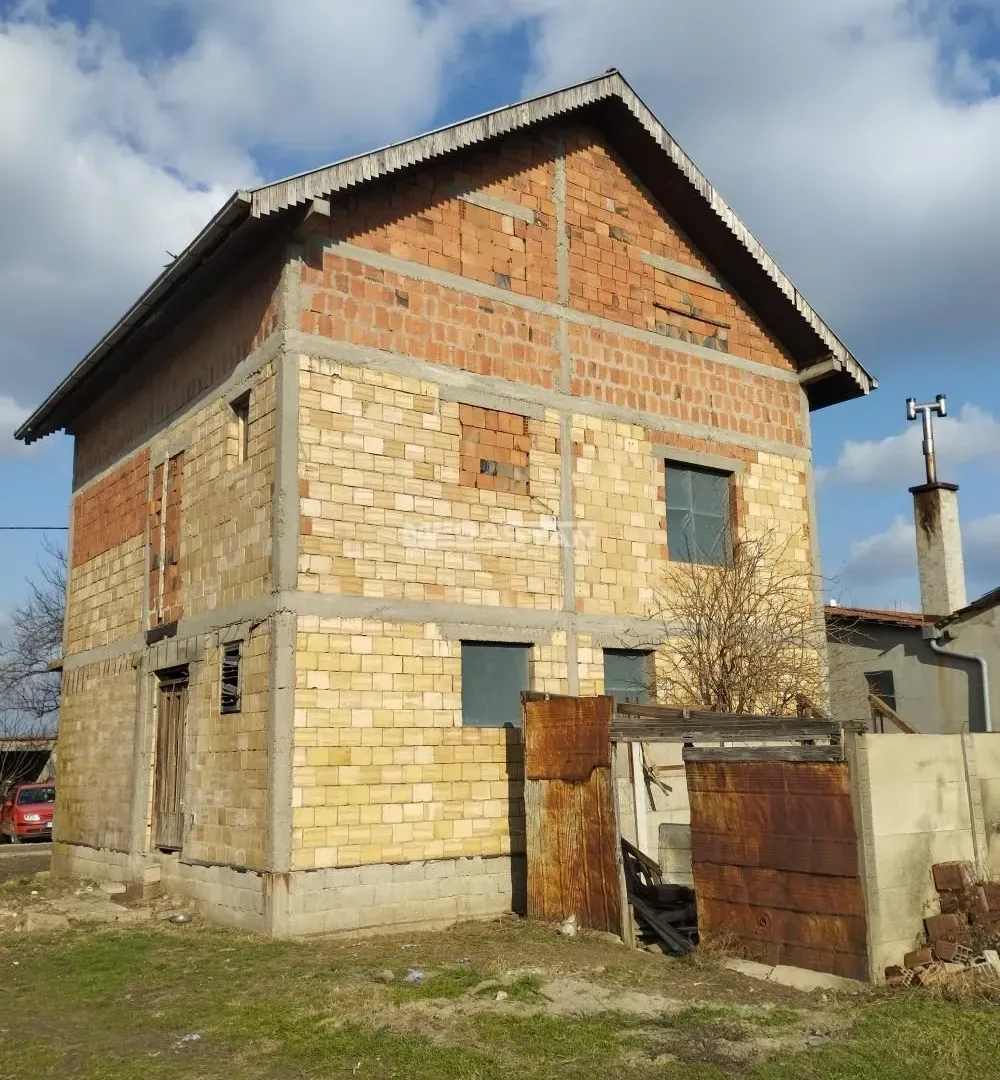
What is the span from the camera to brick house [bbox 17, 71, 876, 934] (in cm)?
1105

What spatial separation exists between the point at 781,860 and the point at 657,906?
2213 mm

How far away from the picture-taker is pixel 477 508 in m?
12.5

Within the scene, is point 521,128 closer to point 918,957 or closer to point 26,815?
point 918,957

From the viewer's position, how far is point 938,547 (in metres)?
19.9

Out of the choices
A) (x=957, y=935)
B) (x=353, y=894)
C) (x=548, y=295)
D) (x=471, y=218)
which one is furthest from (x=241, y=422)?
(x=957, y=935)

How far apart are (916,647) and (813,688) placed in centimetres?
546

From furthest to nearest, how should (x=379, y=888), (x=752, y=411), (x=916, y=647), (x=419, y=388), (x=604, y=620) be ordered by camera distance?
(x=916, y=647), (x=752, y=411), (x=604, y=620), (x=419, y=388), (x=379, y=888)

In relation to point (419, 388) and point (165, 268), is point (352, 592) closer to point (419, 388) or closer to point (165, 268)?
point (419, 388)

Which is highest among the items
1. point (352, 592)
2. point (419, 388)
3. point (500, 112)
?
point (500, 112)

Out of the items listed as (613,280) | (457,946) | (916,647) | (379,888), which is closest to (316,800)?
(379,888)

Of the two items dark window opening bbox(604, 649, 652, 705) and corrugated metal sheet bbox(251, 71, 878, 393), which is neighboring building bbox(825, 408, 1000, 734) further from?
dark window opening bbox(604, 649, 652, 705)

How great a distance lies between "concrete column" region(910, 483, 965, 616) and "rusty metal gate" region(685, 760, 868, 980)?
12.1 meters

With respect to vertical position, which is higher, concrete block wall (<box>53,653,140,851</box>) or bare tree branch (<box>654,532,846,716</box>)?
bare tree branch (<box>654,532,846,716</box>)

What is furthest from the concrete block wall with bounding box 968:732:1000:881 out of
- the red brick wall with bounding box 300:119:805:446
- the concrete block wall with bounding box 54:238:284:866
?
the red brick wall with bounding box 300:119:805:446
